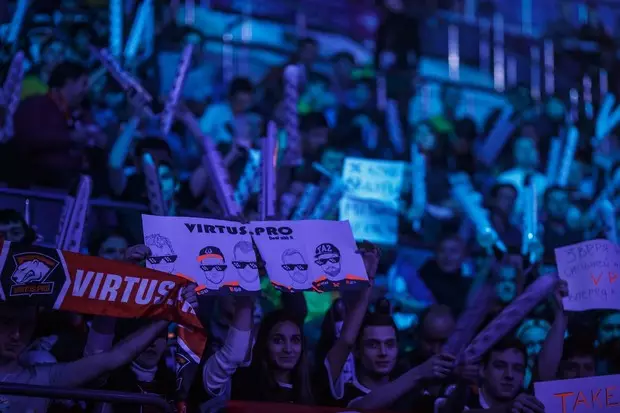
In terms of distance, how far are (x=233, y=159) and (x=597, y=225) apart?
343 centimetres

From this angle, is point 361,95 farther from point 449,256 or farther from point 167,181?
point 167,181

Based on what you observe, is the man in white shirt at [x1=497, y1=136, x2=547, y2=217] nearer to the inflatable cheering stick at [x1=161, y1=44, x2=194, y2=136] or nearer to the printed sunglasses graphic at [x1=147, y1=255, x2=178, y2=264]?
the inflatable cheering stick at [x1=161, y1=44, x2=194, y2=136]

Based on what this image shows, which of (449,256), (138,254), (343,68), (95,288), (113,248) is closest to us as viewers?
(95,288)

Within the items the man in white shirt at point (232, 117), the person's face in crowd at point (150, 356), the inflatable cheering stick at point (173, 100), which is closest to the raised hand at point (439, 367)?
the person's face in crowd at point (150, 356)

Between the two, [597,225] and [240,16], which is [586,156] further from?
[240,16]

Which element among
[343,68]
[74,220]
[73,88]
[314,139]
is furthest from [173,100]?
[343,68]

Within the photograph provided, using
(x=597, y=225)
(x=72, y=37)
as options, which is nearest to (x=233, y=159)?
(x=72, y=37)

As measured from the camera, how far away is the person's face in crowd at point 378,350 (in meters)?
6.70

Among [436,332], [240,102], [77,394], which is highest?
[240,102]

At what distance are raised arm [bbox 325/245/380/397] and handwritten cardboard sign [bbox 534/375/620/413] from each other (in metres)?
1.08

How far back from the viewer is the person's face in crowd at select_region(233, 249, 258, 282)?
632 cm

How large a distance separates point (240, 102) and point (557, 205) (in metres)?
2.97

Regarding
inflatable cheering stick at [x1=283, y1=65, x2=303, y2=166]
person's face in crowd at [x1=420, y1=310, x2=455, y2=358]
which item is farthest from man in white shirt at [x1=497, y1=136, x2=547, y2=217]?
person's face in crowd at [x1=420, y1=310, x2=455, y2=358]

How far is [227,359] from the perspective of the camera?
6.11 metres
